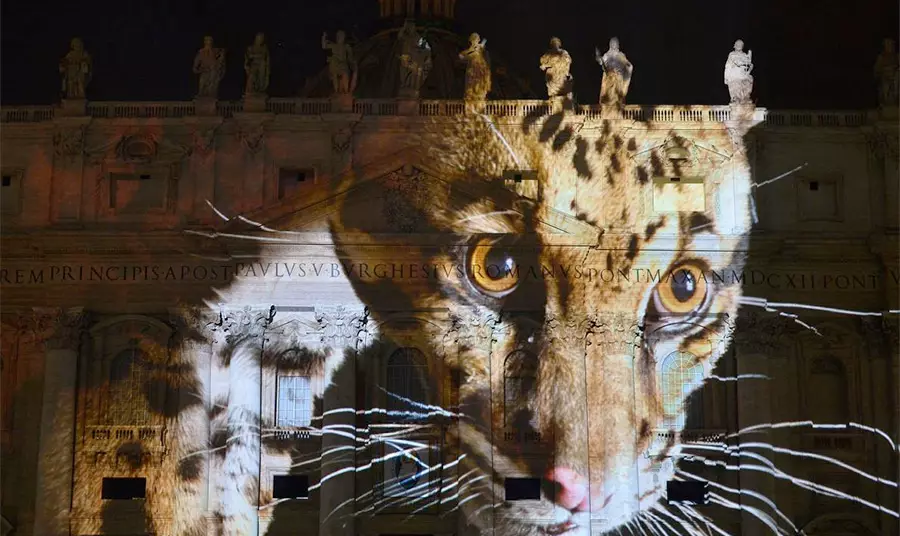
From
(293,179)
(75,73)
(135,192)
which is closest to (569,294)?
(293,179)

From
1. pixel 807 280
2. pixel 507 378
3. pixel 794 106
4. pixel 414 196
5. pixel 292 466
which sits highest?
pixel 794 106

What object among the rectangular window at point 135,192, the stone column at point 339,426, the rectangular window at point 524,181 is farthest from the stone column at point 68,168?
the rectangular window at point 524,181

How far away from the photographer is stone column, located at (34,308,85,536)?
3319 cm

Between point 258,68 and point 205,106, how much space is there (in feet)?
5.95

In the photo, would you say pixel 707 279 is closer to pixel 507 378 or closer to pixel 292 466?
pixel 507 378

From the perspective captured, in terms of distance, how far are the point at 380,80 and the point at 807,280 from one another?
17.8 meters

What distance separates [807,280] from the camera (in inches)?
1377

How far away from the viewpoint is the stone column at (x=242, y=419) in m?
32.9

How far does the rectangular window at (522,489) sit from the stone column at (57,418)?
37.7 ft

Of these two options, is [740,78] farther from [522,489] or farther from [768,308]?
[522,489]

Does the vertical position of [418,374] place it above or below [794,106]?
below

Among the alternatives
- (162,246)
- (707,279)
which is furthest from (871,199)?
(162,246)

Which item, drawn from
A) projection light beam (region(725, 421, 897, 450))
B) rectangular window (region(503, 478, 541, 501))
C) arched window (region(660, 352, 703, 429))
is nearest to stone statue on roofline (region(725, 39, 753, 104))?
arched window (region(660, 352, 703, 429))

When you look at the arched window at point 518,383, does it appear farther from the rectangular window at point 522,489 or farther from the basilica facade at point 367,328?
the rectangular window at point 522,489
